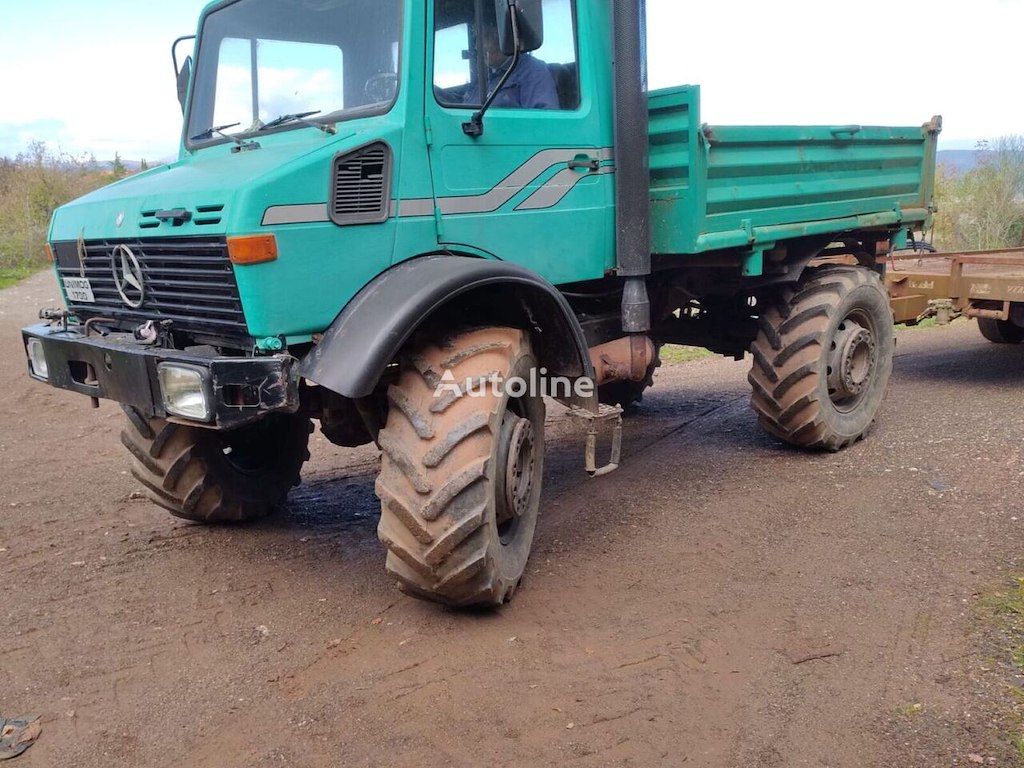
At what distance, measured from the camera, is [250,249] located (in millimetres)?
3002

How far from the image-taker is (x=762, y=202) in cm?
506

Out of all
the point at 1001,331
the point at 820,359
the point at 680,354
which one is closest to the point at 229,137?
the point at 820,359

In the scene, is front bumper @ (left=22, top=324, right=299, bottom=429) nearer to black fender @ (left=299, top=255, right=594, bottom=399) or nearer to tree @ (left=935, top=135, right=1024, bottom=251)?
black fender @ (left=299, top=255, right=594, bottom=399)

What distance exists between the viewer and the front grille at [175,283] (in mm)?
3148

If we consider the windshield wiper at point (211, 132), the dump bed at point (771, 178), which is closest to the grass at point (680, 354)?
the dump bed at point (771, 178)

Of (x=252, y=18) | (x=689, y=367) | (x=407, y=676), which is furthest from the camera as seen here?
(x=689, y=367)

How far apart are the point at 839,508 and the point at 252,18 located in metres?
3.91

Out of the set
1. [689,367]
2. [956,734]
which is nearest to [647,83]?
[956,734]

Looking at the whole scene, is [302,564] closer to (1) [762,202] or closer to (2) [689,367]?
(1) [762,202]

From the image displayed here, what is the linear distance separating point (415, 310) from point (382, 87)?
41.0 inches

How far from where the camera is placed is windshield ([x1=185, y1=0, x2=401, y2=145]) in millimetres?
3592

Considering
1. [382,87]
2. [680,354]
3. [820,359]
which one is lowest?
[680,354]

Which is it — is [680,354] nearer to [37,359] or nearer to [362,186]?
[362,186]

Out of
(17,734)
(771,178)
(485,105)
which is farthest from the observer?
(771,178)
